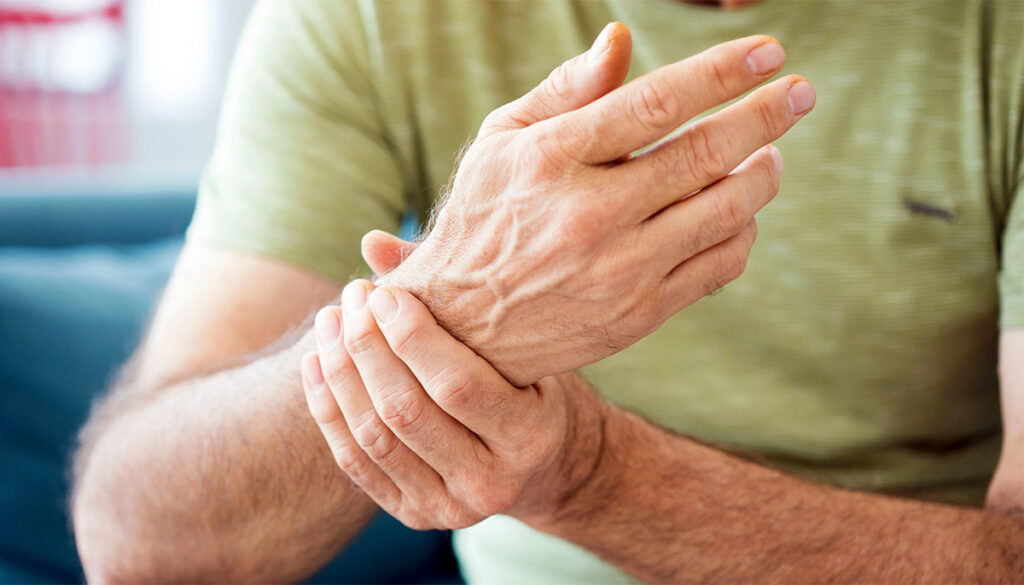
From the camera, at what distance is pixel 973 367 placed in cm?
94

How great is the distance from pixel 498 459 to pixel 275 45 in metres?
0.53

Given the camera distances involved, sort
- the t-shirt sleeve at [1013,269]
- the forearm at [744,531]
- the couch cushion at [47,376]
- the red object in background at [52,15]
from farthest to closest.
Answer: the red object in background at [52,15] < the couch cushion at [47,376] < the t-shirt sleeve at [1013,269] < the forearm at [744,531]

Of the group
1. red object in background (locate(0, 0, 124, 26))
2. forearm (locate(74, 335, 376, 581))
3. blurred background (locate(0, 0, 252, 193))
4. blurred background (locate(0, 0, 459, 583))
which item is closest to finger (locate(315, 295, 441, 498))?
forearm (locate(74, 335, 376, 581))

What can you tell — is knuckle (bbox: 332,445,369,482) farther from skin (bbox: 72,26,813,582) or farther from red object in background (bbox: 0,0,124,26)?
red object in background (bbox: 0,0,124,26)

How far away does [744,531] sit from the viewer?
2.43ft

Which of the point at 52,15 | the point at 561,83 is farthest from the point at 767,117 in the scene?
the point at 52,15

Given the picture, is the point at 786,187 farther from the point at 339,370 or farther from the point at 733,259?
the point at 339,370

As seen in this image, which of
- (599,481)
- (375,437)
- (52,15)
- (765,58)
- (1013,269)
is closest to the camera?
(765,58)

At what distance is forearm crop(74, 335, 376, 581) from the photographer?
74 centimetres

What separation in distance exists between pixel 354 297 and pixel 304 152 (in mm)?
342

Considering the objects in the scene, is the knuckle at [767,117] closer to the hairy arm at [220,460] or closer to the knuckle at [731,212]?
the knuckle at [731,212]

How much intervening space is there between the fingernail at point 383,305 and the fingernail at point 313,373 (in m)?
0.08

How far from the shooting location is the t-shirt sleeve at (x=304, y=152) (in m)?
0.87

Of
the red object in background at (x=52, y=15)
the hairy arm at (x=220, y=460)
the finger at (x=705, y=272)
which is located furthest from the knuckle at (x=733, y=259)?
the red object in background at (x=52, y=15)
